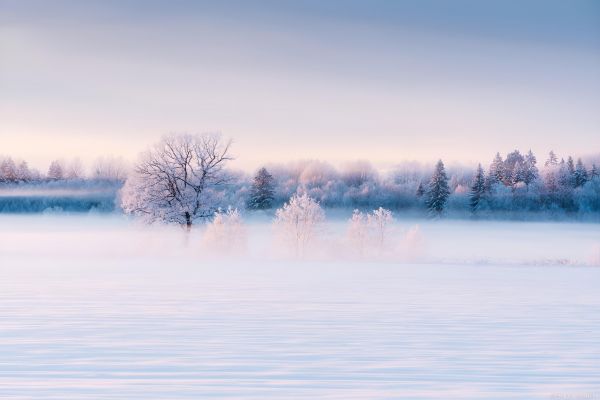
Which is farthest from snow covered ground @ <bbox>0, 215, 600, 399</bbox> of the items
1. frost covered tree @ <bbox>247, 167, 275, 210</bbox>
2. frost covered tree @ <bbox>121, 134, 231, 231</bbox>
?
frost covered tree @ <bbox>247, 167, 275, 210</bbox>

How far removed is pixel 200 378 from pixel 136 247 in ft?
94.2

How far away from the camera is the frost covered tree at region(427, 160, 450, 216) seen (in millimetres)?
54000

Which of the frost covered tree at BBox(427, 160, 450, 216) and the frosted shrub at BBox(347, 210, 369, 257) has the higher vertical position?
the frost covered tree at BBox(427, 160, 450, 216)

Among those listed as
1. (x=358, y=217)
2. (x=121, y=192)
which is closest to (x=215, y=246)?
(x=121, y=192)

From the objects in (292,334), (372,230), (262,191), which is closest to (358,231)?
(372,230)

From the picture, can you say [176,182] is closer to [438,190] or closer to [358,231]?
[358,231]

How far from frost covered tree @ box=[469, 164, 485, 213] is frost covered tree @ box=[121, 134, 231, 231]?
2744 cm

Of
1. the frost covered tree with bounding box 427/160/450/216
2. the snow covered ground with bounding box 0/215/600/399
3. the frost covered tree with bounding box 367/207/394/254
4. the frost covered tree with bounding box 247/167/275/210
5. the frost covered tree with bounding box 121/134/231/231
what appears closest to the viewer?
the snow covered ground with bounding box 0/215/600/399

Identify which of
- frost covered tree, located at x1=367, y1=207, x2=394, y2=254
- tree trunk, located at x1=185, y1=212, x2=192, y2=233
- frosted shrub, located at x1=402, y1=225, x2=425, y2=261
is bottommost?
frosted shrub, located at x1=402, y1=225, x2=425, y2=261

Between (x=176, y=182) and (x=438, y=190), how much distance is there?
28.2 metres

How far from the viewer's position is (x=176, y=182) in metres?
35.9

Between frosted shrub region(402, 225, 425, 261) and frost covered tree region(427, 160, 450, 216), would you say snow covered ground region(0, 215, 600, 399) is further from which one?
frost covered tree region(427, 160, 450, 216)

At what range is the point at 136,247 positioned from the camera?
35000 millimetres

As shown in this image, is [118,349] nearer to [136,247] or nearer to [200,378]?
[200,378]
